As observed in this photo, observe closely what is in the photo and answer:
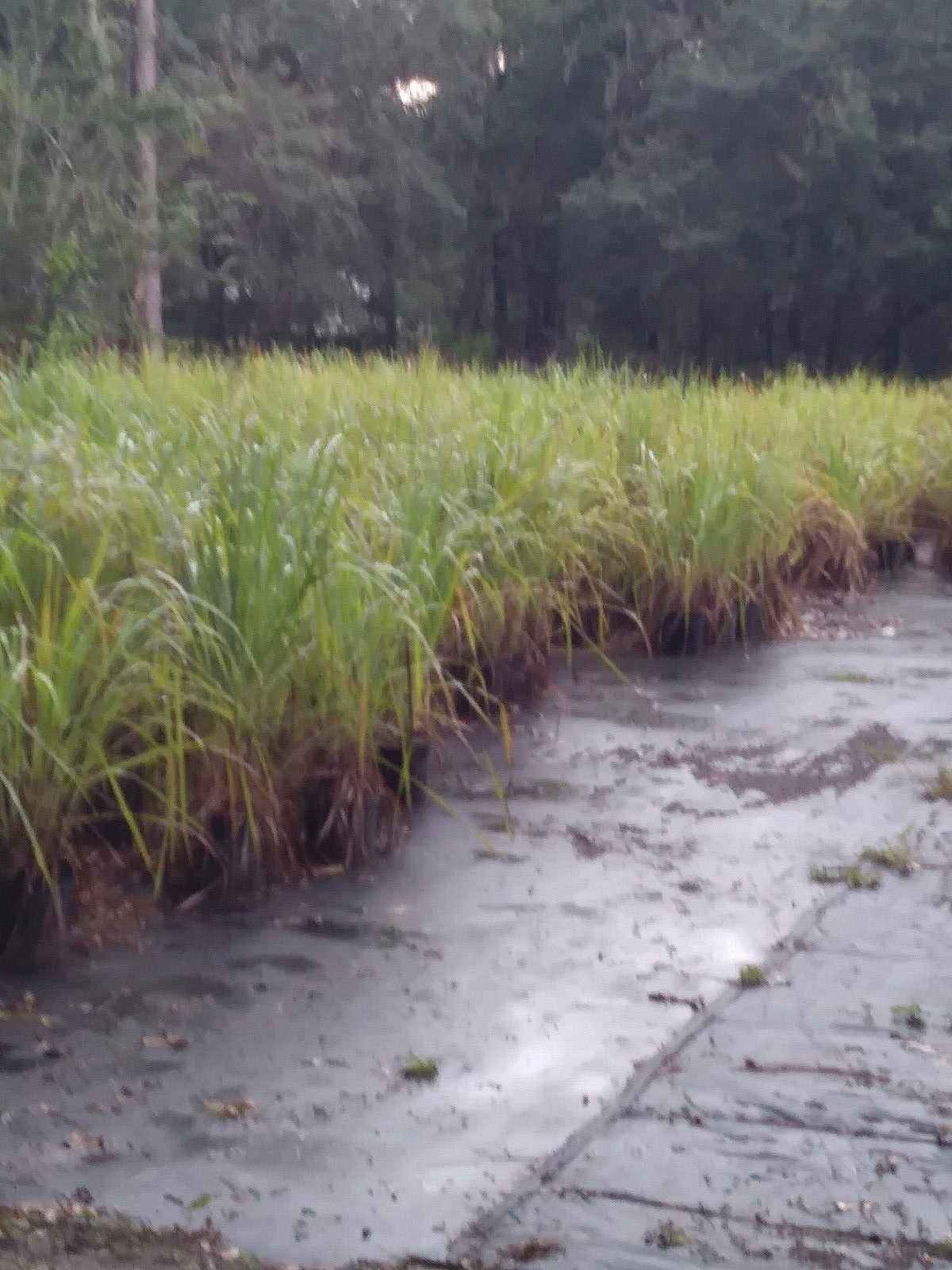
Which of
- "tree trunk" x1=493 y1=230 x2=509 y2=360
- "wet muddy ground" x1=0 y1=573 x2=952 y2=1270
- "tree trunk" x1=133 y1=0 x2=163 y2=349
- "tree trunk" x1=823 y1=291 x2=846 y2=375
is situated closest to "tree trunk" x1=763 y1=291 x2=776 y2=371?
"tree trunk" x1=823 y1=291 x2=846 y2=375

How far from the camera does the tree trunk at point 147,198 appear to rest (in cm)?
1756

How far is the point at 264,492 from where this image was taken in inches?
172

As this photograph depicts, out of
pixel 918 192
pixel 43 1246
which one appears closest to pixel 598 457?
pixel 43 1246

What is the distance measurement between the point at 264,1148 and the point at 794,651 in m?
5.42

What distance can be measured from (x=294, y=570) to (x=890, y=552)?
7.77 m

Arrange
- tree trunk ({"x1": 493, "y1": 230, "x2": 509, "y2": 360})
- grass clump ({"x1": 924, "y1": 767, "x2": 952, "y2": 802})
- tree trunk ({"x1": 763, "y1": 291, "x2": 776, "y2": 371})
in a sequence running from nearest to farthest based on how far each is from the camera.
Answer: grass clump ({"x1": 924, "y1": 767, "x2": 952, "y2": 802})
tree trunk ({"x1": 763, "y1": 291, "x2": 776, "y2": 371})
tree trunk ({"x1": 493, "y1": 230, "x2": 509, "y2": 360})

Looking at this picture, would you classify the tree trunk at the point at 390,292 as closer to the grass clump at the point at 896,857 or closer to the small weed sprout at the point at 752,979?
the grass clump at the point at 896,857

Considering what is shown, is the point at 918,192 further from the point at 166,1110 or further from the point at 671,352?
the point at 166,1110

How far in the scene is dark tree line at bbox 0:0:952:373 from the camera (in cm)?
3095

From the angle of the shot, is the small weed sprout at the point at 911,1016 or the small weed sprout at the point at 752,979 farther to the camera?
the small weed sprout at the point at 752,979

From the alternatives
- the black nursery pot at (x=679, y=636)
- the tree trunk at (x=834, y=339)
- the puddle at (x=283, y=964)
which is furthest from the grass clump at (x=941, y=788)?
the tree trunk at (x=834, y=339)

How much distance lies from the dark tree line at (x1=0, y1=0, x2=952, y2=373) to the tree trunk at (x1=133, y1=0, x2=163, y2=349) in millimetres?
5132

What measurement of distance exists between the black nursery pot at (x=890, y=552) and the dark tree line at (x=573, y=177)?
50.8ft

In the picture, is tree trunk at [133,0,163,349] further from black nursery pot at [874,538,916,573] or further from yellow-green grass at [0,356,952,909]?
yellow-green grass at [0,356,952,909]
